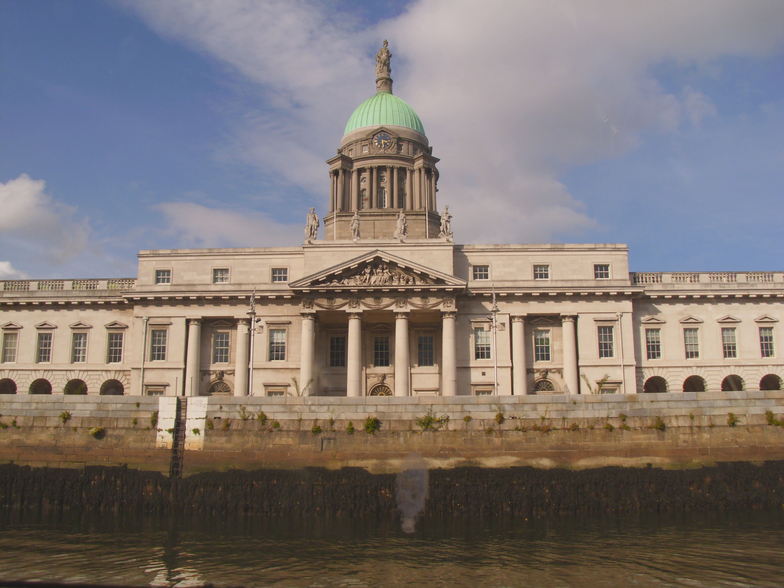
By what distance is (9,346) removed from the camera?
52312mm

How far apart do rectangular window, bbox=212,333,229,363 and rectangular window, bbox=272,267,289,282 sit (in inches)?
200

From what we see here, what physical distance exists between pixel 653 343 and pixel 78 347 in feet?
130

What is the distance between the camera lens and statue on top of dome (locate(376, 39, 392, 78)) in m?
74.8

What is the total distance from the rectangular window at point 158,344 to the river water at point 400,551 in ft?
76.4

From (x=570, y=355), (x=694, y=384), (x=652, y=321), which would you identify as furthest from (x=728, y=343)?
(x=570, y=355)

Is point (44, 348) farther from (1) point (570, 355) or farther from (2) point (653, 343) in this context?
(2) point (653, 343)

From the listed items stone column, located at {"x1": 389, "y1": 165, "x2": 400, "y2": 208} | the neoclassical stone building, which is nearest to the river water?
the neoclassical stone building

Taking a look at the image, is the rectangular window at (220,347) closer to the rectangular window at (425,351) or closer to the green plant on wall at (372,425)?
the rectangular window at (425,351)

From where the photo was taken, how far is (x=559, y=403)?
105ft

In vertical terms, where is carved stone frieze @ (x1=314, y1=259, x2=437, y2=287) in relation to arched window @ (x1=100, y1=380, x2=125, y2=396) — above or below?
above

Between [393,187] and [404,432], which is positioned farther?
[393,187]

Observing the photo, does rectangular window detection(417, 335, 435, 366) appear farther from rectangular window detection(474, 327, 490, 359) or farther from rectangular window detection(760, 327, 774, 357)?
rectangular window detection(760, 327, 774, 357)

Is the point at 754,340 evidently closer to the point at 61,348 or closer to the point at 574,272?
the point at 574,272

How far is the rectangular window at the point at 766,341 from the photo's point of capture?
50688 mm
